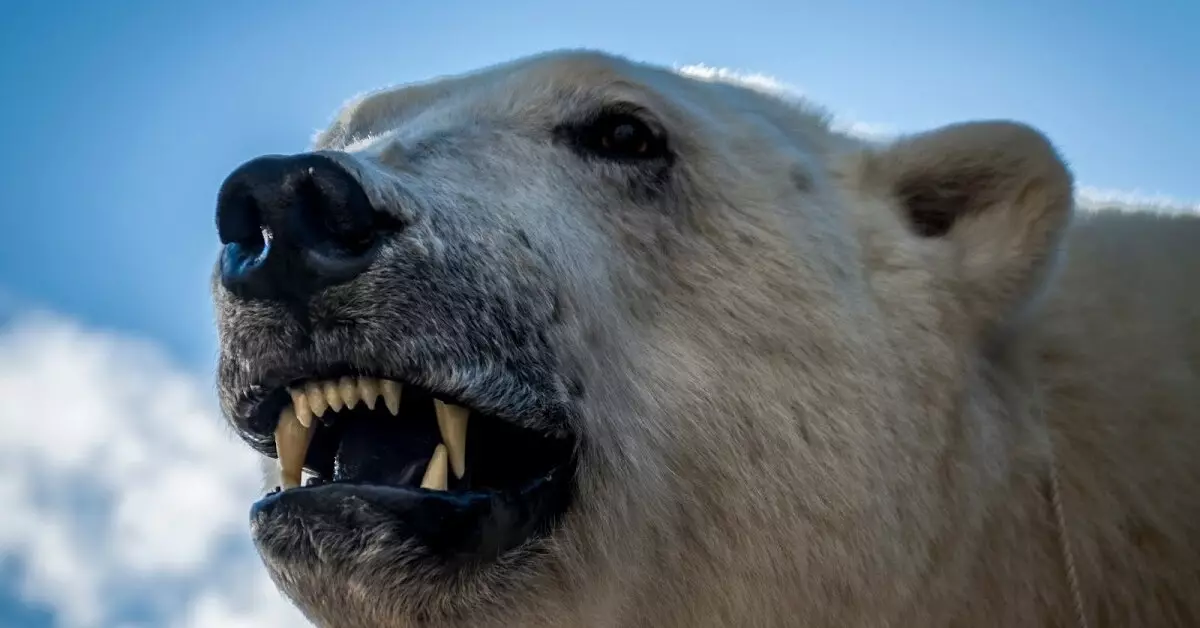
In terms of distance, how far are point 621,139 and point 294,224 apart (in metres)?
1.14

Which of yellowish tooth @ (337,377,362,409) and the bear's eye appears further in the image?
the bear's eye

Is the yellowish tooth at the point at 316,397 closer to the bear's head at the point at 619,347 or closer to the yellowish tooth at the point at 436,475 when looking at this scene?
the bear's head at the point at 619,347

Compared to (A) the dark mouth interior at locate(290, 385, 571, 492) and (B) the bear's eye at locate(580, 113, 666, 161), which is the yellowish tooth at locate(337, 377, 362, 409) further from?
(B) the bear's eye at locate(580, 113, 666, 161)

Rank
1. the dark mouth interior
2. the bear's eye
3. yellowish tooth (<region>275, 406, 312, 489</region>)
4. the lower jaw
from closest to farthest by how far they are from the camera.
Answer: the lower jaw → the dark mouth interior → yellowish tooth (<region>275, 406, 312, 489</region>) → the bear's eye

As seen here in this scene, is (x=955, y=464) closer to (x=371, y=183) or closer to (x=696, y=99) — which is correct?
(x=696, y=99)

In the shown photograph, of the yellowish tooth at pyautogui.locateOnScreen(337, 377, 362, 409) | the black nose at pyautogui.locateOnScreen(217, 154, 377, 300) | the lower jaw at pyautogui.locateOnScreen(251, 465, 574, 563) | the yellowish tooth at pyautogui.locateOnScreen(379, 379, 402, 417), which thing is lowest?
the lower jaw at pyautogui.locateOnScreen(251, 465, 574, 563)

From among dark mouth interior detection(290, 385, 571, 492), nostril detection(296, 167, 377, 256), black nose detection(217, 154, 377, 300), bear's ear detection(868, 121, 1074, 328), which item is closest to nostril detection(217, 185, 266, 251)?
black nose detection(217, 154, 377, 300)

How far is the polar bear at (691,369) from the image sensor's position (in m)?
2.47

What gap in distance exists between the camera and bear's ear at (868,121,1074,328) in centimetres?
325

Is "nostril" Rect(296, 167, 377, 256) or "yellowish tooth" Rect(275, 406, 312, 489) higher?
"nostril" Rect(296, 167, 377, 256)

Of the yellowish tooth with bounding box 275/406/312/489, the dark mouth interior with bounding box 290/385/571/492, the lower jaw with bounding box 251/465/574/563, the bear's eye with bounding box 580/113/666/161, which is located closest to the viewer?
the lower jaw with bounding box 251/465/574/563

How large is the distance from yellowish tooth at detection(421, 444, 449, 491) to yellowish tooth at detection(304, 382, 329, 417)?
0.89ft

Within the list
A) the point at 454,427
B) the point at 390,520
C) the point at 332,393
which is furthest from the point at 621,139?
the point at 390,520

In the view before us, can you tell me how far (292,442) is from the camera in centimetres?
264
